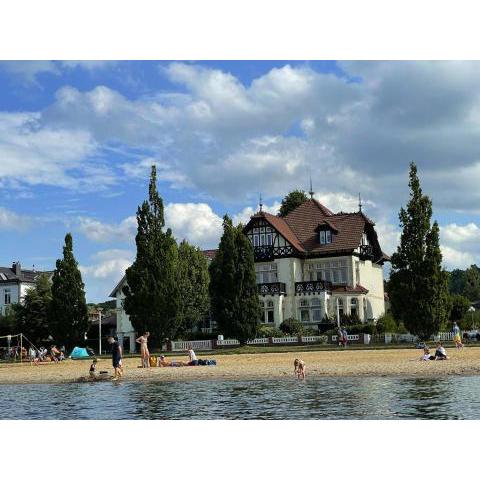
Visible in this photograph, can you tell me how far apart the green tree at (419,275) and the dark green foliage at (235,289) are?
11001mm

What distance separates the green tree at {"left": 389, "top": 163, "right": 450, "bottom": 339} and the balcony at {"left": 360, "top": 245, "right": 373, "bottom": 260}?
810 inches

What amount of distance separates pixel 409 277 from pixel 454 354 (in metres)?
11.5

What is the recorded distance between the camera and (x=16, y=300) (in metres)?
83.4

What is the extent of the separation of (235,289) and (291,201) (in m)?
30.9

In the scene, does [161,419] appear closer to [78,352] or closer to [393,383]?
[393,383]

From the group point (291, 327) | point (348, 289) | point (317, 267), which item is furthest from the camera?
point (317, 267)

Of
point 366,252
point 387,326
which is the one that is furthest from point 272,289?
point 387,326

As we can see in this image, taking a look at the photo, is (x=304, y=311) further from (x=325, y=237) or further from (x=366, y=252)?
(x=366, y=252)

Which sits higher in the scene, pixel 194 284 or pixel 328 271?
pixel 328 271

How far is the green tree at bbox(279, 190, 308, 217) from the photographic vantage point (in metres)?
80.8

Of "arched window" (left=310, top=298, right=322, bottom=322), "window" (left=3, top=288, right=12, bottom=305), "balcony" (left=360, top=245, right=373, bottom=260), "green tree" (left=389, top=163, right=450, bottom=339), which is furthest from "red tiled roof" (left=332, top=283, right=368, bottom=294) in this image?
"window" (left=3, top=288, right=12, bottom=305)

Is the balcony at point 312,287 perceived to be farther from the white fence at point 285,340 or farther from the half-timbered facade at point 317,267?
the white fence at point 285,340

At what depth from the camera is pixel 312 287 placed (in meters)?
62.7
